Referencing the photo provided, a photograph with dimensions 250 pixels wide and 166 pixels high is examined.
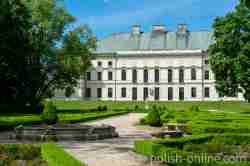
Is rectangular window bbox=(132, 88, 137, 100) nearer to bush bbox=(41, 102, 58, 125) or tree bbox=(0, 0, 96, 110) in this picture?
tree bbox=(0, 0, 96, 110)

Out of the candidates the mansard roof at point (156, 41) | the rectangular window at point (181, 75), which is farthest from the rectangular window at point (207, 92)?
the mansard roof at point (156, 41)

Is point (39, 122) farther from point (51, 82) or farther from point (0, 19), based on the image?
point (51, 82)

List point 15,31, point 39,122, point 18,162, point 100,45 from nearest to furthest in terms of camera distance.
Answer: point 18,162 → point 39,122 → point 15,31 → point 100,45

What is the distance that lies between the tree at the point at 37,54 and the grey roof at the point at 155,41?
28660mm

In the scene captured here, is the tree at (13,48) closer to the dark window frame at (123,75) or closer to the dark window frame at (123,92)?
the dark window frame at (123,75)

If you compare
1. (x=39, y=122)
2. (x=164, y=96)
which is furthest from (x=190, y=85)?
(x=39, y=122)

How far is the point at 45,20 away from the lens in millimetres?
35062

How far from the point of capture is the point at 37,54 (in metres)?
34.6

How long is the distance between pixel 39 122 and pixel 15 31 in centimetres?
1053

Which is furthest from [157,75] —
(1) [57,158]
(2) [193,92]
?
(1) [57,158]

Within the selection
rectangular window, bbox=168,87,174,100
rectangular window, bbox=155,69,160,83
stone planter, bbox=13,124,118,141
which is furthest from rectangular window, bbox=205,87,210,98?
stone planter, bbox=13,124,118,141

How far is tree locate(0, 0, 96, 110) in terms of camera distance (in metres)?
30.4

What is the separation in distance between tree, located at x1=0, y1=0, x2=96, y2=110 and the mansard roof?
28.6 meters

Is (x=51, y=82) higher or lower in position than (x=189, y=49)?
lower
